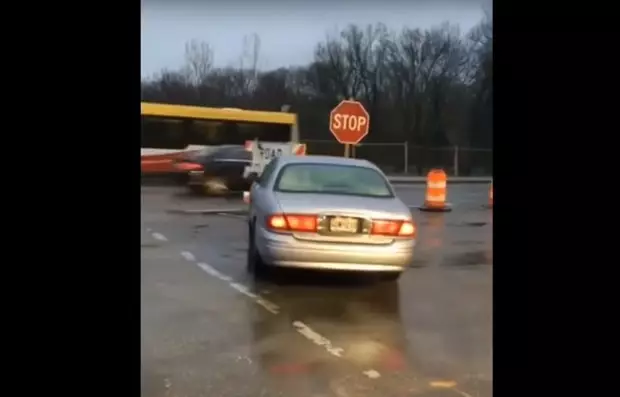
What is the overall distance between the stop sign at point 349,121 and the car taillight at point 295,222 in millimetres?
7317

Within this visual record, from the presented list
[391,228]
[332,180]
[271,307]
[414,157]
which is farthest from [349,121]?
[271,307]

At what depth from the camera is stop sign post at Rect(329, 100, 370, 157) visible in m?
14.6

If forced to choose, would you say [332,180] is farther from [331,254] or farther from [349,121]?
[349,121]

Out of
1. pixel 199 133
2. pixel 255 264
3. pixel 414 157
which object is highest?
pixel 199 133

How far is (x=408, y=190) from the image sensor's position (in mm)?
19781

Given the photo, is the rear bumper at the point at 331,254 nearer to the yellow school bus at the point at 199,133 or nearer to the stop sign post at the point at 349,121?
the stop sign post at the point at 349,121

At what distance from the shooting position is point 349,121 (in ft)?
51.5

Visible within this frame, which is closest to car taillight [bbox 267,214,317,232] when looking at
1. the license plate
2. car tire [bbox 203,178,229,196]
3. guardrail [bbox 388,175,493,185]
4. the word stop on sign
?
the license plate

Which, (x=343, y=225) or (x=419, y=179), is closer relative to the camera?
(x=343, y=225)

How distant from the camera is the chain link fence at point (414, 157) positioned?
810 inches

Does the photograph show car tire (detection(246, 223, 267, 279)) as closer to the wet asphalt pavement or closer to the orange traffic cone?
the wet asphalt pavement

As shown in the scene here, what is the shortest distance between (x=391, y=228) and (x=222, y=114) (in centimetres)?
1082

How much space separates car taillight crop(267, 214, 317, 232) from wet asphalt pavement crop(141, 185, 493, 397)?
1.98 feet
